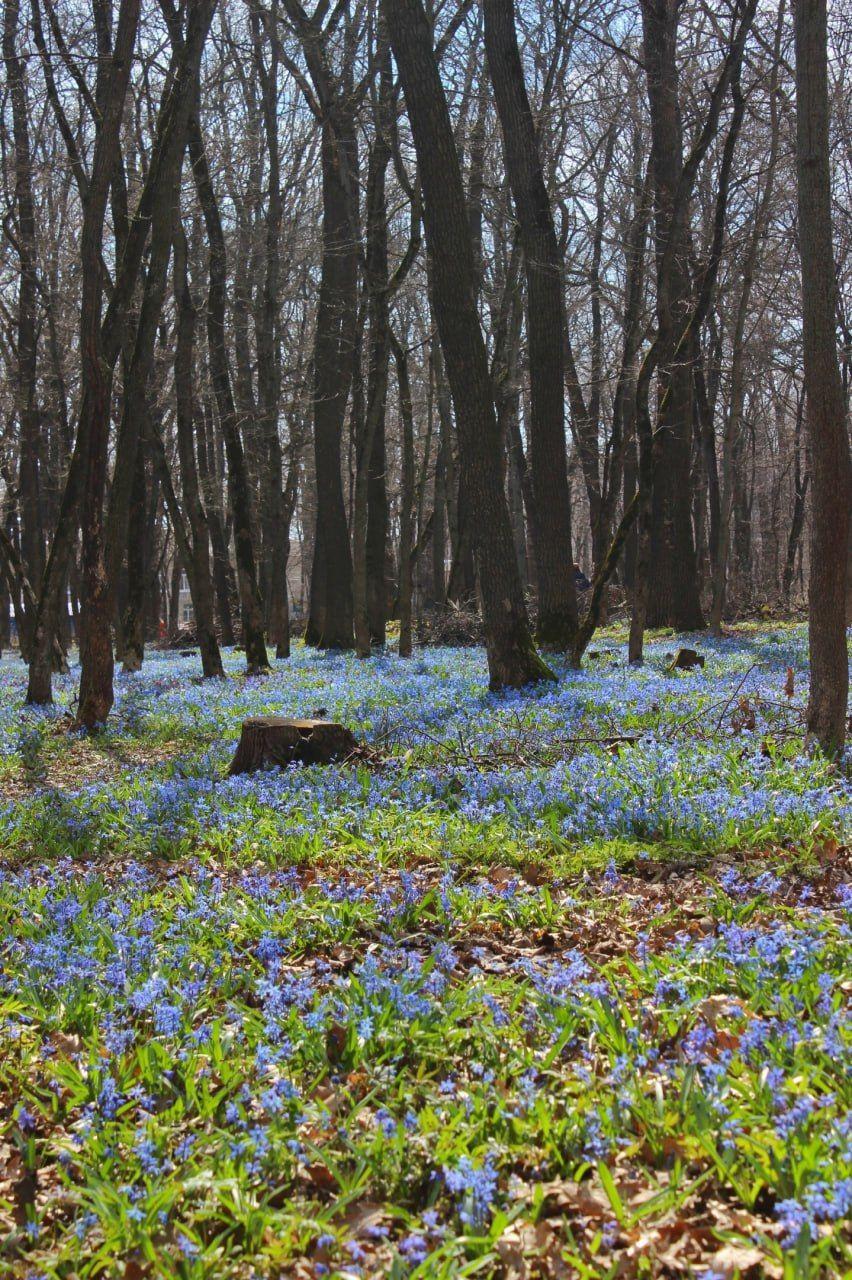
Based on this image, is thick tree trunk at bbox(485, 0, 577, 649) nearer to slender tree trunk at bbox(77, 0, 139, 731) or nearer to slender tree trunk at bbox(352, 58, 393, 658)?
slender tree trunk at bbox(352, 58, 393, 658)

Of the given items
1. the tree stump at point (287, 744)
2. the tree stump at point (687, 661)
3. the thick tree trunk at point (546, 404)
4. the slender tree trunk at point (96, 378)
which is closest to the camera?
the tree stump at point (287, 744)

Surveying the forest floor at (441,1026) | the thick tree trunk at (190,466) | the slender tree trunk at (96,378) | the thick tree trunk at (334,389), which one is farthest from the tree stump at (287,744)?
the thick tree trunk at (334,389)

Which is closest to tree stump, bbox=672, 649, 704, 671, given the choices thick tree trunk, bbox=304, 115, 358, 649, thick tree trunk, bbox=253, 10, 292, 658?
thick tree trunk, bbox=304, 115, 358, 649

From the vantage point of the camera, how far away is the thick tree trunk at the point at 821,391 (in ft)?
18.0

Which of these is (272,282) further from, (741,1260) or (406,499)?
(741,1260)

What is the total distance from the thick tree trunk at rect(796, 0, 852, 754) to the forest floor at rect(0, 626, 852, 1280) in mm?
552

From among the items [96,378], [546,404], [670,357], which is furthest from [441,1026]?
[670,357]

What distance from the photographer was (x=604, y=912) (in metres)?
4.00

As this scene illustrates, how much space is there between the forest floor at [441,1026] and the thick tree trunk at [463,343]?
135 inches

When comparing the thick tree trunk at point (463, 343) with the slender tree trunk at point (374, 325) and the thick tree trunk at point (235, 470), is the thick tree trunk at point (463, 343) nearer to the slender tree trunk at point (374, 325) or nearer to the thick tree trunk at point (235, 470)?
the slender tree trunk at point (374, 325)

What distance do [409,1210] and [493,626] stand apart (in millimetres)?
7328

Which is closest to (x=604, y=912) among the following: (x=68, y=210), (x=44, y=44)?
(x=44, y=44)

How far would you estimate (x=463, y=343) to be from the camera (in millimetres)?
9328

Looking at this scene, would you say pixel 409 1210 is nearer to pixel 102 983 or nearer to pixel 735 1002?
pixel 735 1002
